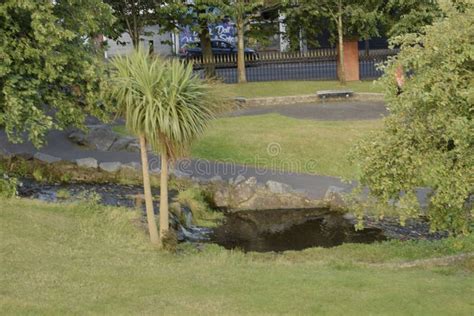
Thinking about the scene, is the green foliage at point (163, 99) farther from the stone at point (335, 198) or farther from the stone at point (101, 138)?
the stone at point (101, 138)

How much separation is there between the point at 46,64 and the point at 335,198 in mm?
7952

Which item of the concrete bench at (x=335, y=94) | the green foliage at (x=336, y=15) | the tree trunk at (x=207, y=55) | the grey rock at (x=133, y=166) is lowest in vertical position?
the grey rock at (x=133, y=166)

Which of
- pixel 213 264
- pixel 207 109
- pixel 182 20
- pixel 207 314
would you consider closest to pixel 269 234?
pixel 207 109

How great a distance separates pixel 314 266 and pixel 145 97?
4.27 m

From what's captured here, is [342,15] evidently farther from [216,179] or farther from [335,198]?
[335,198]

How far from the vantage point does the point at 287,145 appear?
22516mm

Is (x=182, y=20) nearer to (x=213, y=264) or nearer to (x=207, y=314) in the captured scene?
(x=213, y=264)

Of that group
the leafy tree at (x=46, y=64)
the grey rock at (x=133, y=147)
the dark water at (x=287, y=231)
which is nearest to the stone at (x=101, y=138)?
the grey rock at (x=133, y=147)

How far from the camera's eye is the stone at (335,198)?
1850cm

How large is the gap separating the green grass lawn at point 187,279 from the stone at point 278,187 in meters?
5.18

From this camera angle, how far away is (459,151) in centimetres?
979

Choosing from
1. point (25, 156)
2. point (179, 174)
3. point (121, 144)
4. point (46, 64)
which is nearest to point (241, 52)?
point (121, 144)

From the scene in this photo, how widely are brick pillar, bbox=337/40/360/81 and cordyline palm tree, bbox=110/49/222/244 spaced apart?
931 inches
